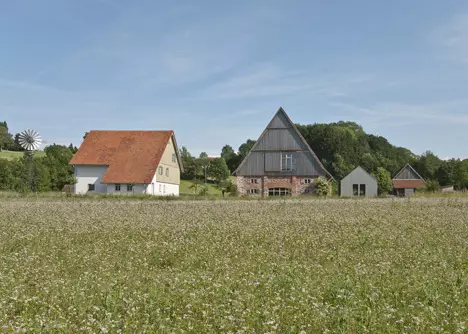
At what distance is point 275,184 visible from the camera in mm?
55469

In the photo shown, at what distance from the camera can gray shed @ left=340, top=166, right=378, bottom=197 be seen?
6356 centimetres

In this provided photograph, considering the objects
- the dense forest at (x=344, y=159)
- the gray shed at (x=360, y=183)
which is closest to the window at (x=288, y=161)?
the gray shed at (x=360, y=183)

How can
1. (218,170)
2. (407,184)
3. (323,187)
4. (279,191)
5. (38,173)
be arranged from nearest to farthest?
(323,187), (279,191), (38,173), (407,184), (218,170)

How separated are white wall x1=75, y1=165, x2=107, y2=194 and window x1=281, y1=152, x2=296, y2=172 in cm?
2103

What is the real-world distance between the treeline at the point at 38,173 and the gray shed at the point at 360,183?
35028 mm

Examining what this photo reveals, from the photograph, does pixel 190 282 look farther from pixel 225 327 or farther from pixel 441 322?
pixel 441 322

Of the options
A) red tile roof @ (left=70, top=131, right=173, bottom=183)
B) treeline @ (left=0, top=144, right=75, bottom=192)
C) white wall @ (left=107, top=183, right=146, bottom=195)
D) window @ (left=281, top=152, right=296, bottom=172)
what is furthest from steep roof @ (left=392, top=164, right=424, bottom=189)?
treeline @ (left=0, top=144, right=75, bottom=192)

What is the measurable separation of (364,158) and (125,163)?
73924mm

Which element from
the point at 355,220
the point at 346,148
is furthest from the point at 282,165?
the point at 346,148

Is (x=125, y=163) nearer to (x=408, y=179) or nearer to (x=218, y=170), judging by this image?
(x=218, y=170)

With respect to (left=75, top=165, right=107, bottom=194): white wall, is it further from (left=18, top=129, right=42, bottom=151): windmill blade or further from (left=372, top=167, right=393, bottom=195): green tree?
(left=372, top=167, right=393, bottom=195): green tree

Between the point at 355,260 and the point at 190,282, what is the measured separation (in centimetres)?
421

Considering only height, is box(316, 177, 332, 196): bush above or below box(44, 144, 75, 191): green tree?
below

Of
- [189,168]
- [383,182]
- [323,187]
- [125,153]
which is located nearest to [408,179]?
[383,182]
